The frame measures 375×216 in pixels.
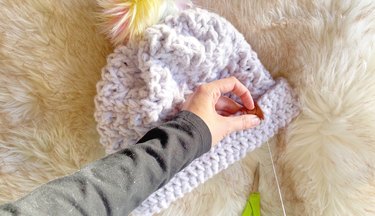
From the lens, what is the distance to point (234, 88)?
699mm

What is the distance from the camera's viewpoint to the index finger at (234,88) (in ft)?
2.25

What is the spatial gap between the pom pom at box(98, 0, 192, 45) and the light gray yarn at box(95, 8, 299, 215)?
0.02 metres

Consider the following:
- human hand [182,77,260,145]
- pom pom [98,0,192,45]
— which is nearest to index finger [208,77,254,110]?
human hand [182,77,260,145]

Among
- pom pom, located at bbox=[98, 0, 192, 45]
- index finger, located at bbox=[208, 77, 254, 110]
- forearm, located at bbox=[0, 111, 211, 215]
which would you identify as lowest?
forearm, located at bbox=[0, 111, 211, 215]

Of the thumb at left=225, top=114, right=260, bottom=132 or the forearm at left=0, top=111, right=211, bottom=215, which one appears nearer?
the forearm at left=0, top=111, right=211, bottom=215

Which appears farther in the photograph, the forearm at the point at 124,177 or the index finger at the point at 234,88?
the index finger at the point at 234,88

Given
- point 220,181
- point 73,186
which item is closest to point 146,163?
point 73,186

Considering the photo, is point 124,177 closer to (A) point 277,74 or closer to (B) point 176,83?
(B) point 176,83

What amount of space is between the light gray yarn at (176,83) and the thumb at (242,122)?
0.03m

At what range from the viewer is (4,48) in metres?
0.69

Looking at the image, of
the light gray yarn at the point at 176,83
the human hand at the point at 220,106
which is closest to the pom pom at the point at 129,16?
the light gray yarn at the point at 176,83

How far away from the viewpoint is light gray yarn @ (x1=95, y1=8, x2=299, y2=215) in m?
0.67

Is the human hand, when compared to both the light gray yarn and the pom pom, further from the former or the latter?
the pom pom

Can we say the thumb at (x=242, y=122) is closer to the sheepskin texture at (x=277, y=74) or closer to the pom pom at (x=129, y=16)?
the sheepskin texture at (x=277, y=74)
